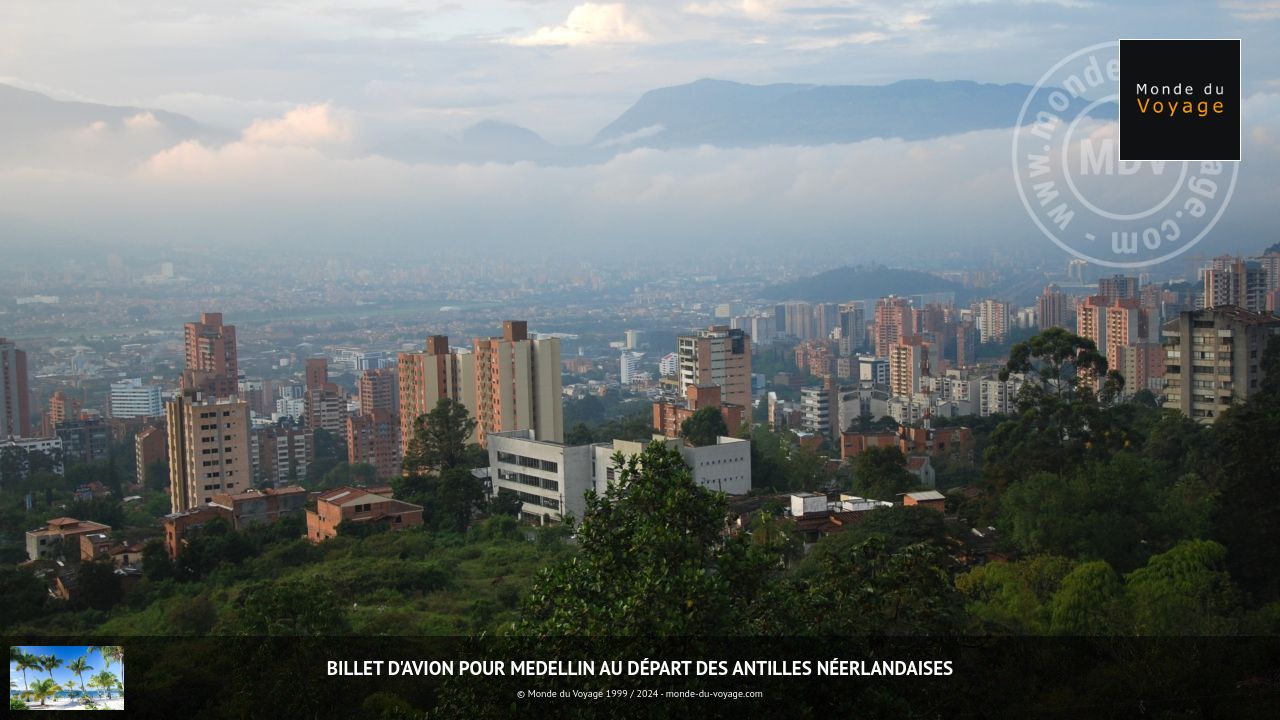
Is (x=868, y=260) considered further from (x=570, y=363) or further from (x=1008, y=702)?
(x=1008, y=702)

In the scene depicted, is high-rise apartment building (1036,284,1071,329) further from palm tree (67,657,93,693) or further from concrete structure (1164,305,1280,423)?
palm tree (67,657,93,693)

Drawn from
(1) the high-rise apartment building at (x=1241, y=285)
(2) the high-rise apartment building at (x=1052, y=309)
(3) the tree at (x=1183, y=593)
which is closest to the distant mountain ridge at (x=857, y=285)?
(2) the high-rise apartment building at (x=1052, y=309)

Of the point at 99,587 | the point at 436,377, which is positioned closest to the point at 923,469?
the point at 436,377

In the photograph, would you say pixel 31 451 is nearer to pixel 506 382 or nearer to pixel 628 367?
pixel 506 382

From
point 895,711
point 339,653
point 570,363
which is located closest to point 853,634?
point 895,711

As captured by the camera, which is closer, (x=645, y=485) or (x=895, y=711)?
(x=895, y=711)

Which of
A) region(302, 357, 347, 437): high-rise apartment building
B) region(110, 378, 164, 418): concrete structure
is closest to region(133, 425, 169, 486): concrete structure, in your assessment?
region(302, 357, 347, 437): high-rise apartment building
